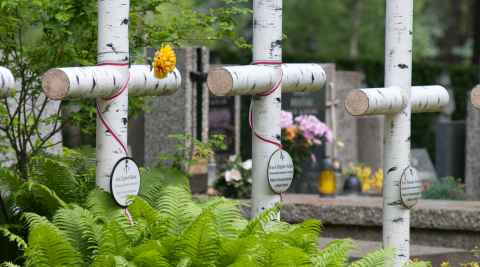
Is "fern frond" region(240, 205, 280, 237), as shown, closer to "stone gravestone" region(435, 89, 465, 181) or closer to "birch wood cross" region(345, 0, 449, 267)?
"birch wood cross" region(345, 0, 449, 267)

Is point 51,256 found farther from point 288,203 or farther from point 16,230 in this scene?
point 288,203

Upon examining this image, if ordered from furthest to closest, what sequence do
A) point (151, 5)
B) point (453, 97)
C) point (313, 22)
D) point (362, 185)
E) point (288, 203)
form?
point (313, 22) < point (453, 97) < point (362, 185) < point (288, 203) < point (151, 5)

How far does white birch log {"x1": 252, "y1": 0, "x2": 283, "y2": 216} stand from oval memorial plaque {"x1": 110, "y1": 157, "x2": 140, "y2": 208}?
0.74 metres

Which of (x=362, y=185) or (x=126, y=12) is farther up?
(x=126, y=12)

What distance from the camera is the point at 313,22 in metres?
41.1

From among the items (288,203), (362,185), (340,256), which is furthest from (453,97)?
(340,256)

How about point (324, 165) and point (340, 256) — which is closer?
point (340, 256)

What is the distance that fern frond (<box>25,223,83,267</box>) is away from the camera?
6016 mm

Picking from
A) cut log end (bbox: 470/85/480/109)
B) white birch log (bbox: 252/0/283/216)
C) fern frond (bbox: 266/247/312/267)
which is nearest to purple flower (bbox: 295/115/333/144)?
cut log end (bbox: 470/85/480/109)

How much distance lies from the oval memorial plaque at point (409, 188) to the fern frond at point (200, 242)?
1.63 m

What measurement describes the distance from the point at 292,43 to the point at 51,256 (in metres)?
35.7

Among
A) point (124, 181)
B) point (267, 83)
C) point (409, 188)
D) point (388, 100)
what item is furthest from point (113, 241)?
point (409, 188)

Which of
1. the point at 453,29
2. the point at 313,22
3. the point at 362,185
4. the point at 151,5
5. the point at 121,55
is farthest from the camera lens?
the point at 453,29

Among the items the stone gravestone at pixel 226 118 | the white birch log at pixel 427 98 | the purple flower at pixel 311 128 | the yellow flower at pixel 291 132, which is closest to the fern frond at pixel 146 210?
the white birch log at pixel 427 98
